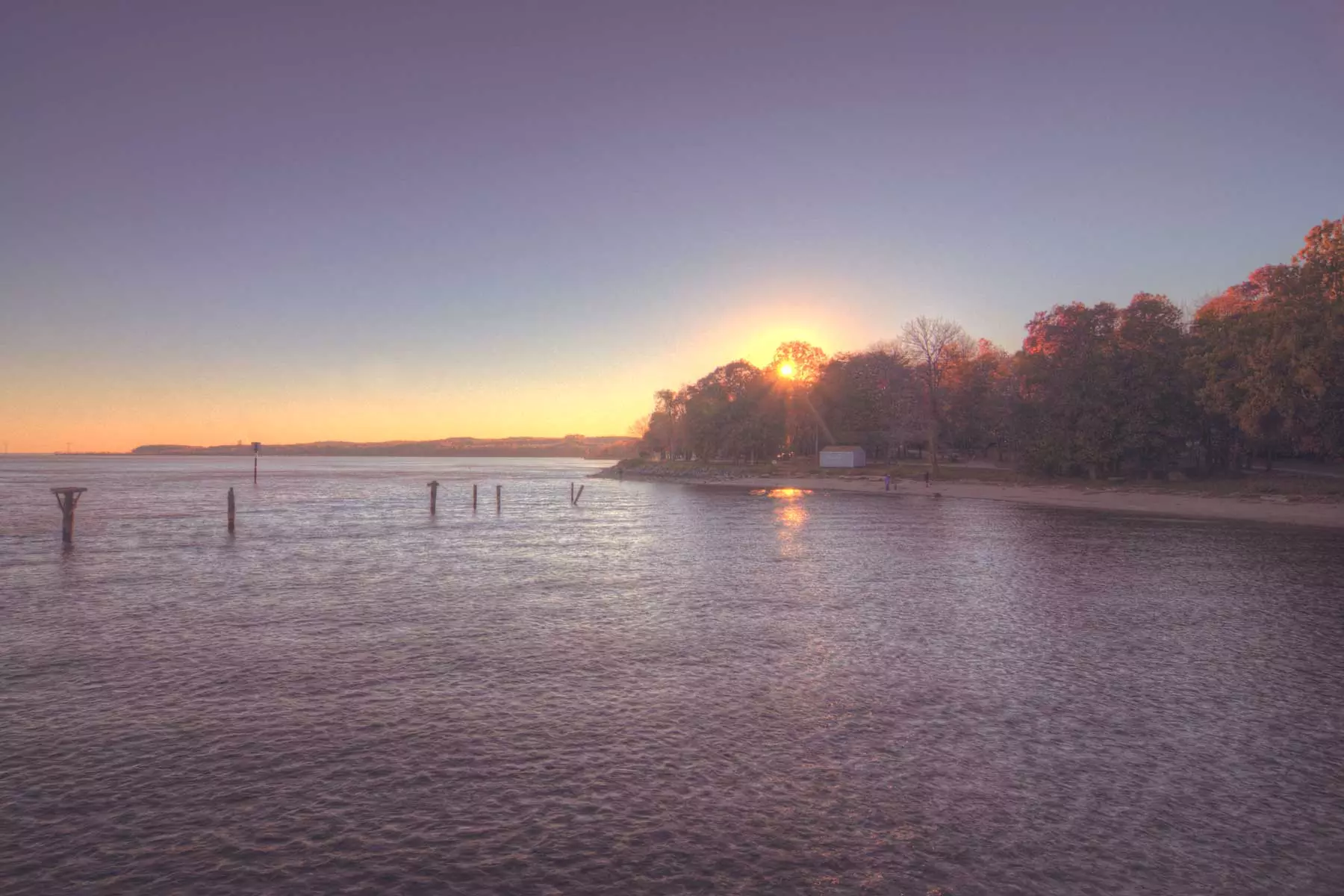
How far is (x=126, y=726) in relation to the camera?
1001cm

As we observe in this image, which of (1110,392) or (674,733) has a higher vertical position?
(1110,392)

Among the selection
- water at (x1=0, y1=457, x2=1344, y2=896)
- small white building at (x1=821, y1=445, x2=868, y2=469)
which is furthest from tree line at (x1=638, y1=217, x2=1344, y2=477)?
water at (x1=0, y1=457, x2=1344, y2=896)

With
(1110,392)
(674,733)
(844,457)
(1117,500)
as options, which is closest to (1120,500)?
(1117,500)

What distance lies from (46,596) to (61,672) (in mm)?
10235

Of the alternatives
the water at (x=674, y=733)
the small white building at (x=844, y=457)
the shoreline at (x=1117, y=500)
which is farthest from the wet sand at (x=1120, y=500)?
the water at (x=674, y=733)

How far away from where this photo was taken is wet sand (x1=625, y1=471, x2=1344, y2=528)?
45281 millimetres

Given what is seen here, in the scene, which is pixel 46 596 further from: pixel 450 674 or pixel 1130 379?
pixel 1130 379

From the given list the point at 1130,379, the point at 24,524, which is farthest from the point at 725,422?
the point at 24,524

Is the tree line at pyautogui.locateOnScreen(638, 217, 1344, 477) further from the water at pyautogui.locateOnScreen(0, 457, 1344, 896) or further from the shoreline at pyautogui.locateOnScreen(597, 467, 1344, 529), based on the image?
the water at pyautogui.locateOnScreen(0, 457, 1344, 896)

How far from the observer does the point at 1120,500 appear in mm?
57188

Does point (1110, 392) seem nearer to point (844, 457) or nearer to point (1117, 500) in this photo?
point (1117, 500)

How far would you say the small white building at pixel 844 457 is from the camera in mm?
104562

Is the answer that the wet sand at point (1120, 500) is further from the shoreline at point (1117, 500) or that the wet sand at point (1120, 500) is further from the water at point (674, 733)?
the water at point (674, 733)

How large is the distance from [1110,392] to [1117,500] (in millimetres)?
16078
